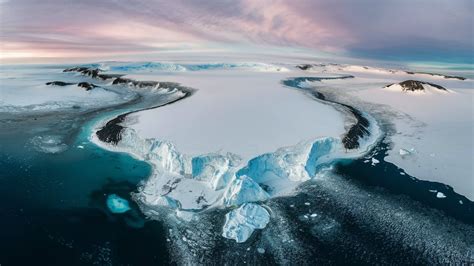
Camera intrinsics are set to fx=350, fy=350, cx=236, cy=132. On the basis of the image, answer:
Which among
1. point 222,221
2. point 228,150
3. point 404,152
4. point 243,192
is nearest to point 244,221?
point 222,221

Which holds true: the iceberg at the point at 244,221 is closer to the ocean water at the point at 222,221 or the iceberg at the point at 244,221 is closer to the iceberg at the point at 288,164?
the ocean water at the point at 222,221

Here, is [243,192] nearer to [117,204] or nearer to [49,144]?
[117,204]

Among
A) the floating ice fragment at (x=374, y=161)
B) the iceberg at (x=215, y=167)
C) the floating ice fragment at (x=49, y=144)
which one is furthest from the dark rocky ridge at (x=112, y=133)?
the floating ice fragment at (x=374, y=161)

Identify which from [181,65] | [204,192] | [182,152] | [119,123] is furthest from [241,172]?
[181,65]

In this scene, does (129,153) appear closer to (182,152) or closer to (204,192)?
(182,152)

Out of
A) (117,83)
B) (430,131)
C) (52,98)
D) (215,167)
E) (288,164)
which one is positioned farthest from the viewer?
(117,83)

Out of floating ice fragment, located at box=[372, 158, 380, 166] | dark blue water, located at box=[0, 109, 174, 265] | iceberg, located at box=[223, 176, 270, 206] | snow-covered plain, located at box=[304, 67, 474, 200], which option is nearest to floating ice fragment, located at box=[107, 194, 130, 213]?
dark blue water, located at box=[0, 109, 174, 265]
